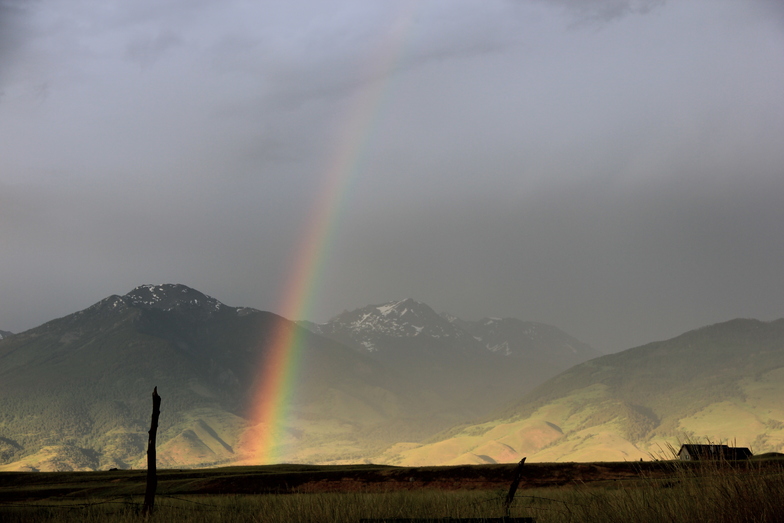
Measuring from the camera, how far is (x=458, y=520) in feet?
44.2

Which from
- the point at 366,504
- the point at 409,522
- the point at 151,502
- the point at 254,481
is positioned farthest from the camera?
the point at 254,481

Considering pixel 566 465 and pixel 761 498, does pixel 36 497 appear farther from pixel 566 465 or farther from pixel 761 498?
pixel 761 498

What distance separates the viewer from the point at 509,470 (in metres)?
62.4

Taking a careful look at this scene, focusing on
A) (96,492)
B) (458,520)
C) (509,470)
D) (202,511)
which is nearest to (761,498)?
(458,520)

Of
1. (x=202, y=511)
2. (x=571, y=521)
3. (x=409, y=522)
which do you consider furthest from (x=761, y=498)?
(x=202, y=511)

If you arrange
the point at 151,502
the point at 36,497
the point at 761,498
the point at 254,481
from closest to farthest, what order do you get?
the point at 761,498, the point at 151,502, the point at 36,497, the point at 254,481

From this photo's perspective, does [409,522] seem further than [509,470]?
No

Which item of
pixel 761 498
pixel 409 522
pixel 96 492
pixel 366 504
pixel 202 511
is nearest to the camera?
pixel 761 498

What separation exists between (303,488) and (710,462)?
53.8 m

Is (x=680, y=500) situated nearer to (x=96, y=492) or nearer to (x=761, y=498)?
(x=761, y=498)

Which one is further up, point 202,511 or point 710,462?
point 710,462

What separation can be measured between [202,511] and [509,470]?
47084 mm

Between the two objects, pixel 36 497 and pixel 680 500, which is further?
pixel 36 497

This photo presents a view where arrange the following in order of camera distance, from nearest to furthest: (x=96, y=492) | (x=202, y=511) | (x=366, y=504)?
1. (x=366, y=504)
2. (x=202, y=511)
3. (x=96, y=492)
